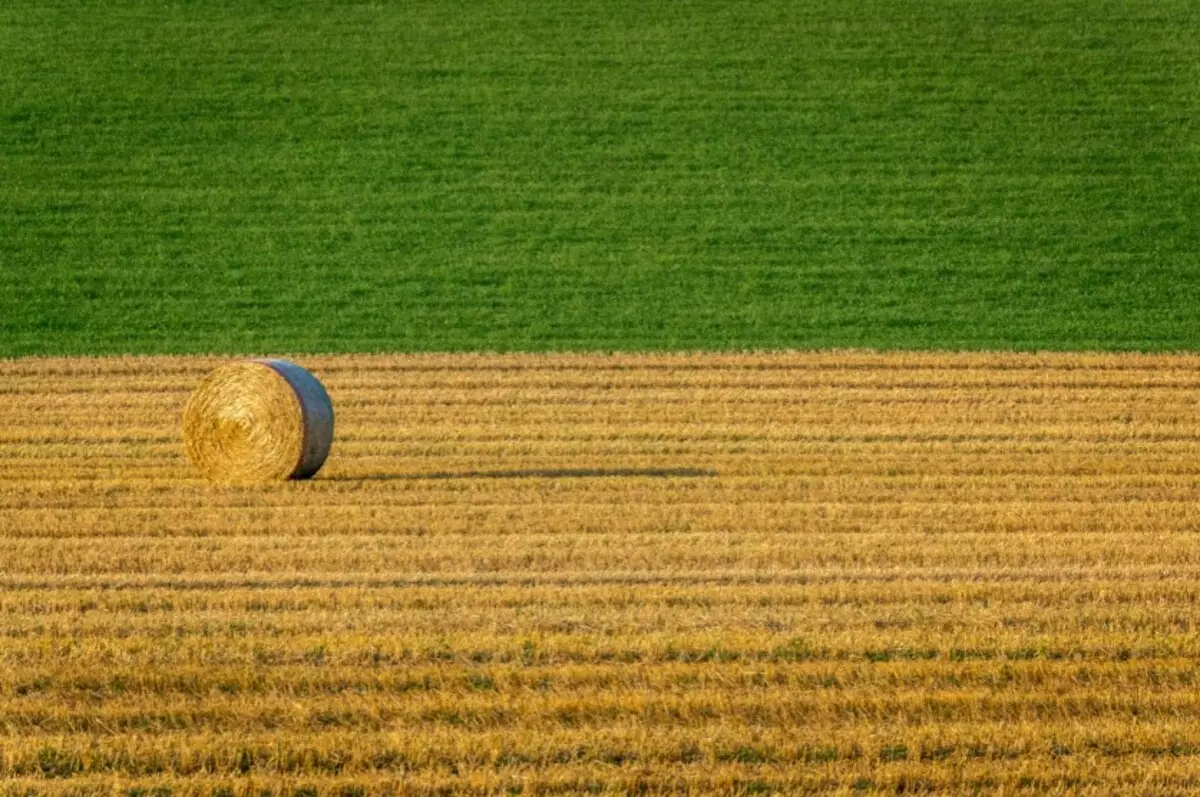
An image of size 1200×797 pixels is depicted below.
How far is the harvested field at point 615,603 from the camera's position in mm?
8367

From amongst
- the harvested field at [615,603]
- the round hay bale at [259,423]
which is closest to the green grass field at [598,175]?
the harvested field at [615,603]

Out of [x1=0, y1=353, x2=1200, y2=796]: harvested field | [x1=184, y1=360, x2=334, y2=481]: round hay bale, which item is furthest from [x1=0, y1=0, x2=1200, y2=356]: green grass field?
[x1=184, y1=360, x2=334, y2=481]: round hay bale

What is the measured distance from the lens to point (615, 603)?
11.0 metres

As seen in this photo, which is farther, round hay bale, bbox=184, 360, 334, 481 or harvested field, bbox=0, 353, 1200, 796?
round hay bale, bbox=184, 360, 334, 481

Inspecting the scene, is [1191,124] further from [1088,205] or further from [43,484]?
[43,484]

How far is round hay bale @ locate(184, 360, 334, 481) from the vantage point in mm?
15359

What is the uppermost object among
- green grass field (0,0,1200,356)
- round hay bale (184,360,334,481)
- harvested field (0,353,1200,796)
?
green grass field (0,0,1200,356)

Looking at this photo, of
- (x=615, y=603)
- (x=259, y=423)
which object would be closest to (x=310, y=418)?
(x=259, y=423)

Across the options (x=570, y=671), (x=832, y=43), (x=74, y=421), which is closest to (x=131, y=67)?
(x=832, y=43)

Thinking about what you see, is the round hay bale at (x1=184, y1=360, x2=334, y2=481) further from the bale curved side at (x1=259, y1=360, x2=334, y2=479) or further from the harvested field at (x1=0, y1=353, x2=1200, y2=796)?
the harvested field at (x1=0, y1=353, x2=1200, y2=796)

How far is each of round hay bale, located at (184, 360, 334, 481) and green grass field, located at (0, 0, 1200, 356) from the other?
24.3 feet

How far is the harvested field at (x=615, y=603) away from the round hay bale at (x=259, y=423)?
275 millimetres

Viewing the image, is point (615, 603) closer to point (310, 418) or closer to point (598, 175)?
point (310, 418)

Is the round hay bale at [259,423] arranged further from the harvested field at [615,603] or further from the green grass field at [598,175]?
the green grass field at [598,175]
